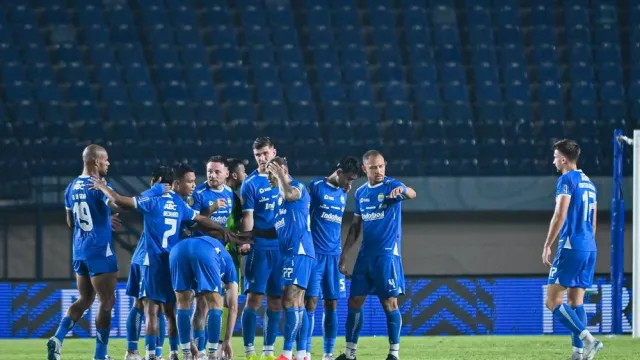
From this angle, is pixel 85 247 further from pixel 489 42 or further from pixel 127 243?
pixel 489 42

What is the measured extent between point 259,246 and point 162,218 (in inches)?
38.3

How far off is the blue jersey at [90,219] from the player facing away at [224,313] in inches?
36.3

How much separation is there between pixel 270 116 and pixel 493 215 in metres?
3.49

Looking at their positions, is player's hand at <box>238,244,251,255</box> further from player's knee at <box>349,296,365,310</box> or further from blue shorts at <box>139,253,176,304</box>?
player's knee at <box>349,296,365,310</box>

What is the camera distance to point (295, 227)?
966cm

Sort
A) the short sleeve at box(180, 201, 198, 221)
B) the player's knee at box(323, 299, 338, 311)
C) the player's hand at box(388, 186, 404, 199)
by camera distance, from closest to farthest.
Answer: the short sleeve at box(180, 201, 198, 221) < the player's hand at box(388, 186, 404, 199) < the player's knee at box(323, 299, 338, 311)

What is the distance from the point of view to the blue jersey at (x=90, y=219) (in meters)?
9.84

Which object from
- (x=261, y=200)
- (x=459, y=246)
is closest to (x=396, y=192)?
(x=261, y=200)

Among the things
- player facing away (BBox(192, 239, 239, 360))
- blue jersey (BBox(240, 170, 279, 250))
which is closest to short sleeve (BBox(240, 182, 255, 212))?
blue jersey (BBox(240, 170, 279, 250))

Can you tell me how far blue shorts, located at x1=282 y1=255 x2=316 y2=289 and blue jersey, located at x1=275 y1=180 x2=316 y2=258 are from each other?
5cm

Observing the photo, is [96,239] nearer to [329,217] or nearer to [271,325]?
[271,325]

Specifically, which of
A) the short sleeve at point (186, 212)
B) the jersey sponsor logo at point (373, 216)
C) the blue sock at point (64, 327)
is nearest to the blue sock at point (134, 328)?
the blue sock at point (64, 327)

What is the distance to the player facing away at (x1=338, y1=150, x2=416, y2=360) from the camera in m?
10.1

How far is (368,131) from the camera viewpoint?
58.8ft
